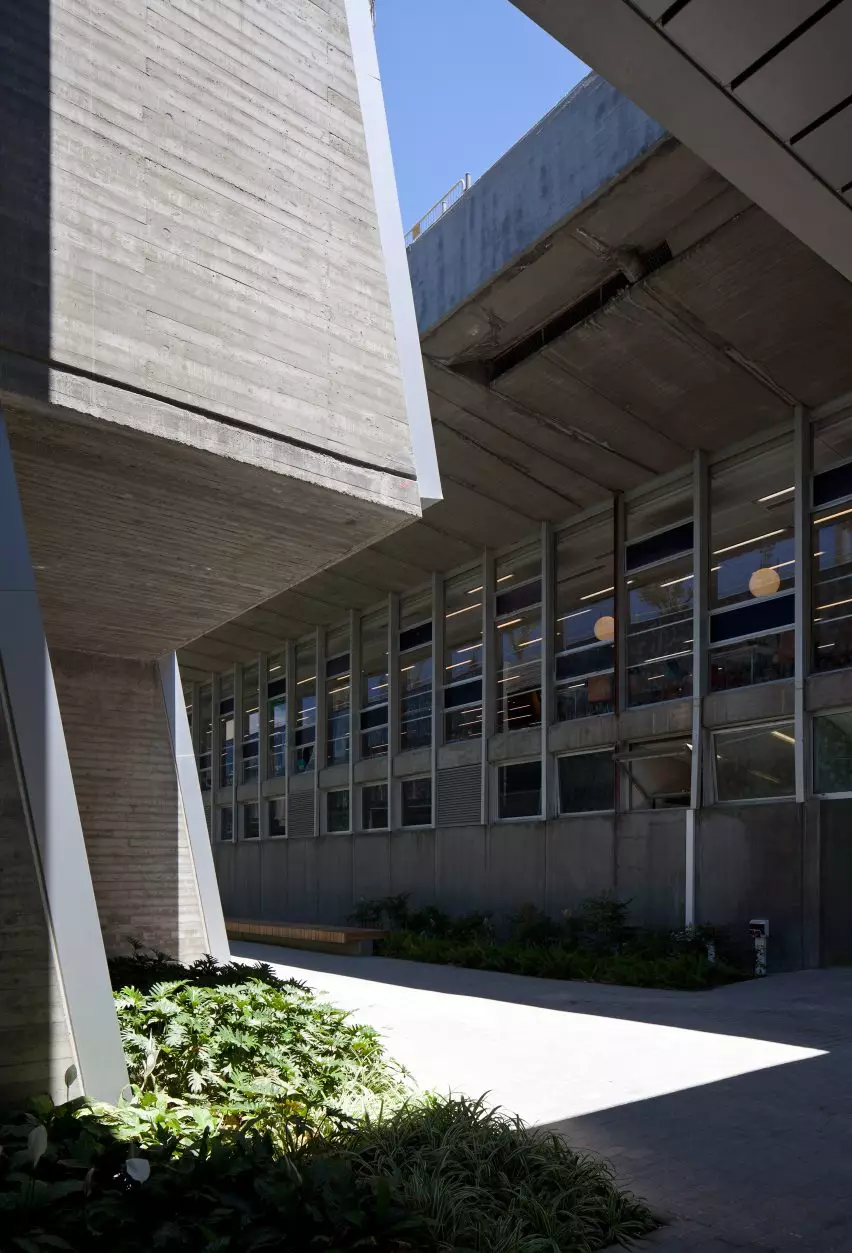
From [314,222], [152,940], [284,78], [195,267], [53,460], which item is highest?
[284,78]

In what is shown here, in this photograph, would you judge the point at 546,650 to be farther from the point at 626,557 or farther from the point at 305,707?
the point at 305,707

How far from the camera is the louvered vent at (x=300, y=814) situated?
27.6m

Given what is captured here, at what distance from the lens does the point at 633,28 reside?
14.7 ft

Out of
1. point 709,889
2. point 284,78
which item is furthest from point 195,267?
point 709,889

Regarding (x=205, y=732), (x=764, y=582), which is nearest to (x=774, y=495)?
(x=764, y=582)

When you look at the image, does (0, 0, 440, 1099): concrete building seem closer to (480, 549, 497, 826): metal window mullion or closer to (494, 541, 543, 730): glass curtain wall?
(494, 541, 543, 730): glass curtain wall

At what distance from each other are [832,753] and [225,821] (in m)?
20.9

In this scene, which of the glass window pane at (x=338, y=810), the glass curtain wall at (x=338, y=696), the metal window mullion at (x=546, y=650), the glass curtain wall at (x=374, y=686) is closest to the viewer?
the metal window mullion at (x=546, y=650)

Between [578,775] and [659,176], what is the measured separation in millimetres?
10227

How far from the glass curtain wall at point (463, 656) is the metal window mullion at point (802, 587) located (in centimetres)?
767

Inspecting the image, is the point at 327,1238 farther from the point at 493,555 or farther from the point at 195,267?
the point at 493,555

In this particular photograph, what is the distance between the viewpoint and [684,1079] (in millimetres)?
8391

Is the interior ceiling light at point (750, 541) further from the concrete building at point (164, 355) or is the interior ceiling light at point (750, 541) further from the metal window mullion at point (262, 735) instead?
the metal window mullion at point (262, 735)

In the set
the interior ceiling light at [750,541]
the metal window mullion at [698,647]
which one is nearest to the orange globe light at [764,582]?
the interior ceiling light at [750,541]
